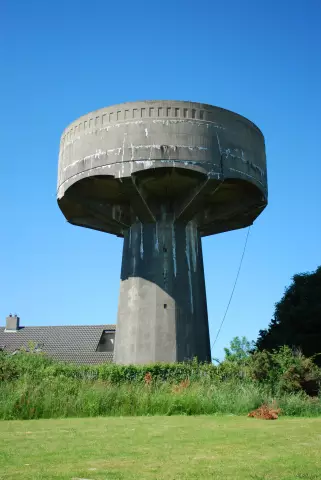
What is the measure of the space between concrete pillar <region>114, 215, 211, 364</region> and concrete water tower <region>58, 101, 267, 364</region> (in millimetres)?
31

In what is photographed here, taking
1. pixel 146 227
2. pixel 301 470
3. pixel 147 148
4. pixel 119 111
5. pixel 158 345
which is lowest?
pixel 301 470

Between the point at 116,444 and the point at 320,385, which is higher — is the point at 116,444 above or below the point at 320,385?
below

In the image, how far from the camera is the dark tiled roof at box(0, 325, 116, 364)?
31031 millimetres

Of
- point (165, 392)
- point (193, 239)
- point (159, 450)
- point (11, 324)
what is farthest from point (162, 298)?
point (11, 324)

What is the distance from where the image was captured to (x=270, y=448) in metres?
5.71

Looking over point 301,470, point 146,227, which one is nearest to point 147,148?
point 146,227

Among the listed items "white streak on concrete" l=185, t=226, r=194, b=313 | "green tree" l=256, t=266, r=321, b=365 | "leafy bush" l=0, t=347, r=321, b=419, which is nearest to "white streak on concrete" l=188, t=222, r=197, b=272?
"white streak on concrete" l=185, t=226, r=194, b=313

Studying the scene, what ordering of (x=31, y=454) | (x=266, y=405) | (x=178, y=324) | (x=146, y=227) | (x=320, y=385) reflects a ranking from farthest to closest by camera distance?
1. (x=146, y=227)
2. (x=178, y=324)
3. (x=320, y=385)
4. (x=266, y=405)
5. (x=31, y=454)

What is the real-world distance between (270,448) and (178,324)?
38.6ft

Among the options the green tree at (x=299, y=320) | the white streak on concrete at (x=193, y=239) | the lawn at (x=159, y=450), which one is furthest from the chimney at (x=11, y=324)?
the lawn at (x=159, y=450)

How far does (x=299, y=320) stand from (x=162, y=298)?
11229 mm

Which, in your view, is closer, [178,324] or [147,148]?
[147,148]

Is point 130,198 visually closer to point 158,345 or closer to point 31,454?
point 158,345

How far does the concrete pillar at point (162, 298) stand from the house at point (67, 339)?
12943 millimetres
